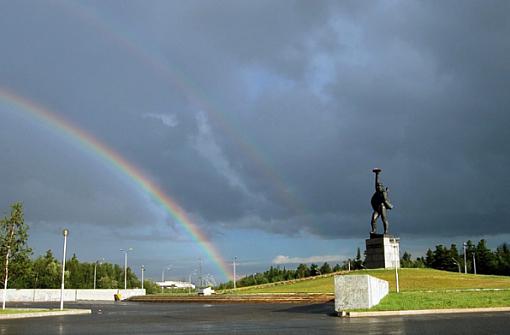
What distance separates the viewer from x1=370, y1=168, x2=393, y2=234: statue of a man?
65.6m

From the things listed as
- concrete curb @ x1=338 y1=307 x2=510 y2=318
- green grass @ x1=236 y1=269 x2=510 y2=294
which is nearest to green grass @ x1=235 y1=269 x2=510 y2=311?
green grass @ x1=236 y1=269 x2=510 y2=294

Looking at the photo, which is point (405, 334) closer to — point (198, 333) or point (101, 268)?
point (198, 333)

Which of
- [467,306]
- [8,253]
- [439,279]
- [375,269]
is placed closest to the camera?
[467,306]

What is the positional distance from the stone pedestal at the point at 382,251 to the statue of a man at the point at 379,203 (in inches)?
66.4

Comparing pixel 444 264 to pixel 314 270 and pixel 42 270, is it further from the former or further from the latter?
pixel 42 270

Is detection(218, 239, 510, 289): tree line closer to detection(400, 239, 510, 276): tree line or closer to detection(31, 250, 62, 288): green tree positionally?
detection(400, 239, 510, 276): tree line

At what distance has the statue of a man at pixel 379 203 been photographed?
65.6 metres

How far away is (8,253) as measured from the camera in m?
32.3

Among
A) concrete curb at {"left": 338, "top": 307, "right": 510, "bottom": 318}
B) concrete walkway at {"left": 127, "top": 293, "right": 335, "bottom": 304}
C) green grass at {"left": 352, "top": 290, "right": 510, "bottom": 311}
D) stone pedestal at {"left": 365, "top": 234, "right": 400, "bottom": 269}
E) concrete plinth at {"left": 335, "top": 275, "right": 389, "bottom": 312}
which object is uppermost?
stone pedestal at {"left": 365, "top": 234, "right": 400, "bottom": 269}

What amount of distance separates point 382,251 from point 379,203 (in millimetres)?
6526

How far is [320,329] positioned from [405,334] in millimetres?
3522

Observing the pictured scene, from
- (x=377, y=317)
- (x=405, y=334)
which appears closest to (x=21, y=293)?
(x=377, y=317)

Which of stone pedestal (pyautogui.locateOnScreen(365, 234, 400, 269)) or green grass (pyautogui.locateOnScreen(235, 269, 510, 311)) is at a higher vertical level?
stone pedestal (pyautogui.locateOnScreen(365, 234, 400, 269))

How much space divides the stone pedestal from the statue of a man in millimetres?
1686
